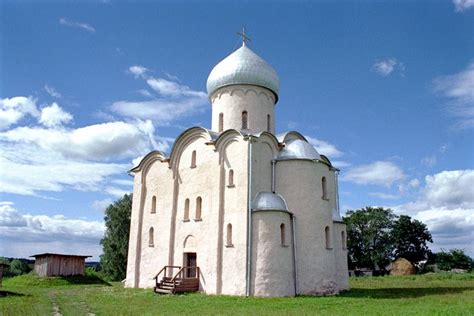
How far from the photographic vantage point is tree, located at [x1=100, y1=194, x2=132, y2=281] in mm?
34812

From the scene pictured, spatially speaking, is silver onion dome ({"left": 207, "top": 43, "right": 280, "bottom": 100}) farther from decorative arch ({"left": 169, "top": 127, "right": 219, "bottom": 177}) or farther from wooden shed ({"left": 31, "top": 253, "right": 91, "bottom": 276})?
wooden shed ({"left": 31, "top": 253, "right": 91, "bottom": 276})

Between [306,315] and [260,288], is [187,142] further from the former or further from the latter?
[306,315]

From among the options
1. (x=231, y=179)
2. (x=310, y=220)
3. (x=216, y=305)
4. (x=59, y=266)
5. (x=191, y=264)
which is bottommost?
(x=216, y=305)

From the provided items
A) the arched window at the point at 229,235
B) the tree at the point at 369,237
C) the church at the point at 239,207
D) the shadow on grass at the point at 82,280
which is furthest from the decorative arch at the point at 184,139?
the tree at the point at 369,237

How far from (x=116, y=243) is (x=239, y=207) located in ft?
64.4

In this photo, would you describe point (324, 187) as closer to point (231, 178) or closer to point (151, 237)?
point (231, 178)

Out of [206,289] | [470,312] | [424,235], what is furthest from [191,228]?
[424,235]

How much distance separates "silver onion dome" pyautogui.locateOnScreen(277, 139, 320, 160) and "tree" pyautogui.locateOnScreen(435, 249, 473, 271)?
41.2 metres

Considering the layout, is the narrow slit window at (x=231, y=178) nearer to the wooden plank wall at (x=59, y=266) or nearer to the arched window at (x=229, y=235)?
the arched window at (x=229, y=235)

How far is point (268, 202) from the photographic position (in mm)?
18391

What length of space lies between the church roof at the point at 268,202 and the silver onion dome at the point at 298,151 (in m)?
2.31

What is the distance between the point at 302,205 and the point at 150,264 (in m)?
8.60

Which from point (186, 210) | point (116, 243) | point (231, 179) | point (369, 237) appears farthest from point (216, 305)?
point (369, 237)

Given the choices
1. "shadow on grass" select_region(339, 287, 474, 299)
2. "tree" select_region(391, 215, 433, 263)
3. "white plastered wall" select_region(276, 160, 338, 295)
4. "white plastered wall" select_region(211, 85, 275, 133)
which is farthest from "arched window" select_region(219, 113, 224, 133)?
"tree" select_region(391, 215, 433, 263)
